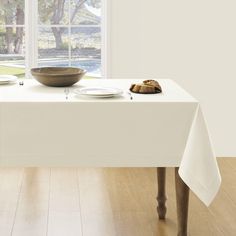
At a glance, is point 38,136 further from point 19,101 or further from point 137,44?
point 137,44

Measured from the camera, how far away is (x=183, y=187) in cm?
271

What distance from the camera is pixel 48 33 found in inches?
181

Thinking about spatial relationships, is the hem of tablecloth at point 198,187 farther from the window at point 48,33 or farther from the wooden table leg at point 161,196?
the window at point 48,33

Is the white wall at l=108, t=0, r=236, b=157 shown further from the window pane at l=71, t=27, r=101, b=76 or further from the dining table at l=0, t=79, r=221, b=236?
the dining table at l=0, t=79, r=221, b=236

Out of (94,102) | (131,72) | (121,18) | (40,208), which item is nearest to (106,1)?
(121,18)

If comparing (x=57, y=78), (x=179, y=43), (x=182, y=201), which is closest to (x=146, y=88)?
(x=57, y=78)

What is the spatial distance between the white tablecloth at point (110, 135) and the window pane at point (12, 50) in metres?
2.02

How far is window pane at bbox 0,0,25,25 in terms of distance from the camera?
454cm

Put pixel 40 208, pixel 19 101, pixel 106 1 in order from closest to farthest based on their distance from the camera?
pixel 19 101 → pixel 40 208 → pixel 106 1

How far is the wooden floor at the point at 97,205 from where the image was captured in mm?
3193

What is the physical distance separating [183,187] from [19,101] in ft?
2.80

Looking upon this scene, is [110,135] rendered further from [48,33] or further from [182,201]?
[48,33]

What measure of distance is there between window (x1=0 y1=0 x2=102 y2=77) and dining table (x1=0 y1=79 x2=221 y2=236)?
6.58 feet

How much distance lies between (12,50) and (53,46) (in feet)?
1.07
